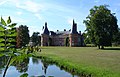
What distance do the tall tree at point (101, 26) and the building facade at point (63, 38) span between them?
41.6m

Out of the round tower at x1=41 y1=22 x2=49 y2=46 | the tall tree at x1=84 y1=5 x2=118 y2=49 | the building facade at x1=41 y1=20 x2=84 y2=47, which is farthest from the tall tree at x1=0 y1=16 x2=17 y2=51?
the round tower at x1=41 y1=22 x2=49 y2=46

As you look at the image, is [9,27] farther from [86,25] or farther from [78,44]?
[78,44]

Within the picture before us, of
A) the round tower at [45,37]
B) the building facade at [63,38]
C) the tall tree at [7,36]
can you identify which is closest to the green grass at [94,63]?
the tall tree at [7,36]

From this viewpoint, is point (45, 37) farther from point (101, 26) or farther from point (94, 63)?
point (94, 63)

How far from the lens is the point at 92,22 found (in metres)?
74.4

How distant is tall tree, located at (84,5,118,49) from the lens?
73125 millimetres

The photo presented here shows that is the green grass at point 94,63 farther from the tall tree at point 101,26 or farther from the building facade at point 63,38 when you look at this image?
the building facade at point 63,38

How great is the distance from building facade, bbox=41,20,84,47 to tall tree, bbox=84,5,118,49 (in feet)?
136

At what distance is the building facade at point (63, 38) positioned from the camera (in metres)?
123

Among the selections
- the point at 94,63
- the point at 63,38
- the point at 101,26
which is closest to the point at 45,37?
the point at 63,38

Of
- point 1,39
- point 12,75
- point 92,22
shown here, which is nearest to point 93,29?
point 92,22

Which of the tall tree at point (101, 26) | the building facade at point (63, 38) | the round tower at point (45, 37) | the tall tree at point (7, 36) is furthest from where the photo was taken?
the round tower at point (45, 37)

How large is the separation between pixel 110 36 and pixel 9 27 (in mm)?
73335

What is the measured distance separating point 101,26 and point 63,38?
2413 inches
